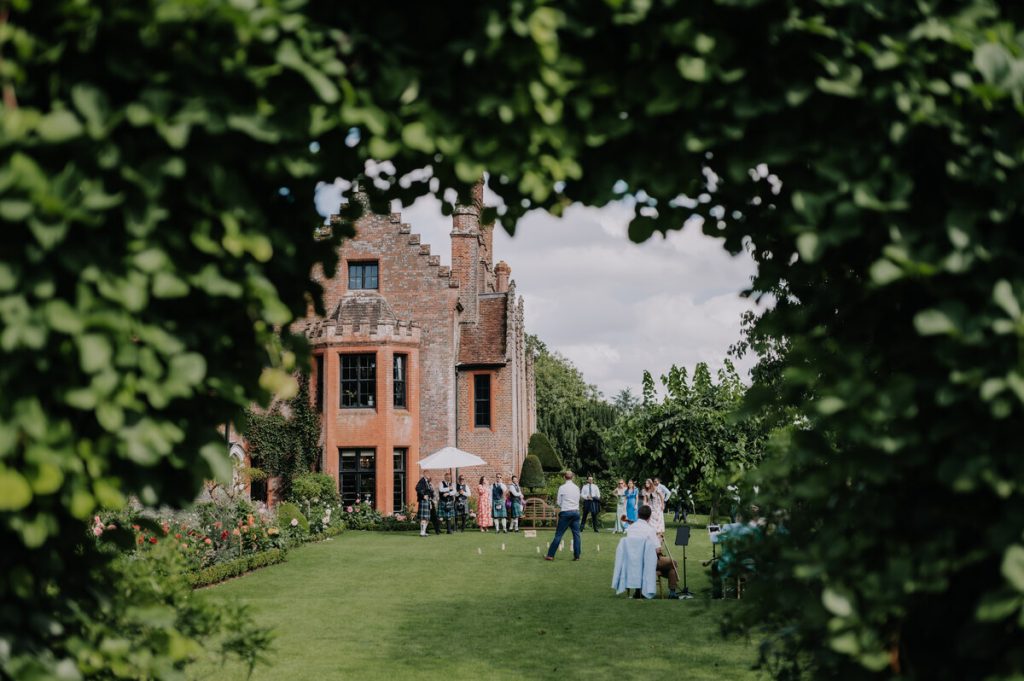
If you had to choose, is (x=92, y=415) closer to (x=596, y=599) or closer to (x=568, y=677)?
(x=568, y=677)

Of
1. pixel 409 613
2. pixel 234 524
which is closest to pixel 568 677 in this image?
pixel 409 613

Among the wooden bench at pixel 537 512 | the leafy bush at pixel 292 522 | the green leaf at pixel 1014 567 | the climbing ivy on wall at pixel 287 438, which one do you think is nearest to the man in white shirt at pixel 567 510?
the leafy bush at pixel 292 522

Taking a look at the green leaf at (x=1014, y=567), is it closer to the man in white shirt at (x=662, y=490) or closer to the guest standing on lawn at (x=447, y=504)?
the man in white shirt at (x=662, y=490)

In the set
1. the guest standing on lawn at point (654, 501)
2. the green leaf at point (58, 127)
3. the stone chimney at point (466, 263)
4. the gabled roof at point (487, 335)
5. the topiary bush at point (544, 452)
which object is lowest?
the guest standing on lawn at point (654, 501)

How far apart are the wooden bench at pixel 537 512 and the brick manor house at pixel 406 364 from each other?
290cm

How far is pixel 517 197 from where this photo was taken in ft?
10.4

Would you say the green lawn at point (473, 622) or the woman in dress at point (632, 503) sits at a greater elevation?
the woman in dress at point (632, 503)

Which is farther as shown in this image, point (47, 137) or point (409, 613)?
point (409, 613)

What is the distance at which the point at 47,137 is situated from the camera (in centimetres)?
241

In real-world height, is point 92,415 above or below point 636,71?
below

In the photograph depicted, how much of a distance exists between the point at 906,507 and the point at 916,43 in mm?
1505

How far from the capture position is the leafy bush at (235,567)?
1631 centimetres

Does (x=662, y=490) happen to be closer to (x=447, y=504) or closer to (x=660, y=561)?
(x=447, y=504)

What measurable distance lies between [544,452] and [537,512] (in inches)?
440
